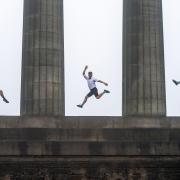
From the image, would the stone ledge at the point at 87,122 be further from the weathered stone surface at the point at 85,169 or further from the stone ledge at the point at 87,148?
the weathered stone surface at the point at 85,169

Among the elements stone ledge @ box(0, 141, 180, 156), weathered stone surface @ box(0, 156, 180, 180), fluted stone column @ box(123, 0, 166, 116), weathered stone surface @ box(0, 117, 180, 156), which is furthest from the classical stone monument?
weathered stone surface @ box(0, 156, 180, 180)

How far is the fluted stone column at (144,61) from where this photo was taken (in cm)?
7369

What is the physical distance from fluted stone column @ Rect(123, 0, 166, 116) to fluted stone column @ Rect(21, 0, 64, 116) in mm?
7326

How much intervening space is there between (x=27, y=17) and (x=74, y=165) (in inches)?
1320

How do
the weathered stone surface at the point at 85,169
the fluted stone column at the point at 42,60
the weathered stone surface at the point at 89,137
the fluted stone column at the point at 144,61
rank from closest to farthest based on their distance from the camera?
the weathered stone surface at the point at 85,169 < the weathered stone surface at the point at 89,137 < the fluted stone column at the point at 42,60 < the fluted stone column at the point at 144,61

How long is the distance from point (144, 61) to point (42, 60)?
437 inches

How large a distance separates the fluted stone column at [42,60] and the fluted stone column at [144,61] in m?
7.33

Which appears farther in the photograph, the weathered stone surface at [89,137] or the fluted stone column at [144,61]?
the fluted stone column at [144,61]

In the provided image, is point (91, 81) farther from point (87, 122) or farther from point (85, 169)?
point (85, 169)

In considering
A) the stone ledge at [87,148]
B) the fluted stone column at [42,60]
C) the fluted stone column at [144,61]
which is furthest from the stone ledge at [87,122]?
the stone ledge at [87,148]

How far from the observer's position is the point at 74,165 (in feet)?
141

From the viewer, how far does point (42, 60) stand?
2867 inches

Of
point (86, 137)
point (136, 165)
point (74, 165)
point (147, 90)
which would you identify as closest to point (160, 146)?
point (136, 165)

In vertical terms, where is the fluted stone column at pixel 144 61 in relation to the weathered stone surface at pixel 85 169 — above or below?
above
